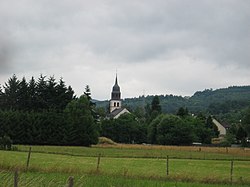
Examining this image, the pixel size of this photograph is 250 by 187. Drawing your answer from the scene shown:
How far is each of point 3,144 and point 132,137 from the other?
6173cm

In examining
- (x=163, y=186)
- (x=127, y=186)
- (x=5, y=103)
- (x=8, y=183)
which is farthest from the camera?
(x=5, y=103)

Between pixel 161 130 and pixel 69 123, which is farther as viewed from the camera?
pixel 161 130

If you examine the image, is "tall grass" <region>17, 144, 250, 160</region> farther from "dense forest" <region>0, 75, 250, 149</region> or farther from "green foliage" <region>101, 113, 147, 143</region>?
"green foliage" <region>101, 113, 147, 143</region>

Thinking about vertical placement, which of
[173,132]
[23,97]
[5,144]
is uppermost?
[23,97]

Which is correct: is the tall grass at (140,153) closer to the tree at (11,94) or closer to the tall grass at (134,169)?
the tall grass at (134,169)

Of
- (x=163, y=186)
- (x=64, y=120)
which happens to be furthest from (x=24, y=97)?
(x=163, y=186)

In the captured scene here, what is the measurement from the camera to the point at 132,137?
11488 centimetres

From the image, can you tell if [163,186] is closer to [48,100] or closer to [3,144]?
[3,144]

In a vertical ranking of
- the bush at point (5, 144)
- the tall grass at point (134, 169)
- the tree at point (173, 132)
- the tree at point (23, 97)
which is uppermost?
the tree at point (23, 97)

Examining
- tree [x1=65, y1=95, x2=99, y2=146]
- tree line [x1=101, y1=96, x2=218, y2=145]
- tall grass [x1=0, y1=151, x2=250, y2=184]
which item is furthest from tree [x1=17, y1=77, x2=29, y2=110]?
tall grass [x1=0, y1=151, x2=250, y2=184]

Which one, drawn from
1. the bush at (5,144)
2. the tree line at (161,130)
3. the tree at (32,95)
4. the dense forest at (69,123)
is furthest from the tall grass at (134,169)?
the tree at (32,95)

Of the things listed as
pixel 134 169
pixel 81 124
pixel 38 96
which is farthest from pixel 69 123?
pixel 134 169

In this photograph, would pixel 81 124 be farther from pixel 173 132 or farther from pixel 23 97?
pixel 23 97

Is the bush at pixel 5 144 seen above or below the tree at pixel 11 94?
below
